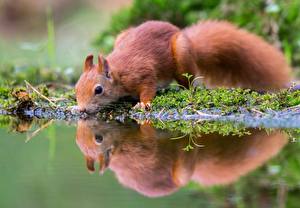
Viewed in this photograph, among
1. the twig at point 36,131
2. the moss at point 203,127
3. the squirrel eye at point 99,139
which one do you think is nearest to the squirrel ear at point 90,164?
the squirrel eye at point 99,139

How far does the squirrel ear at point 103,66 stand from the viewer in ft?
21.7

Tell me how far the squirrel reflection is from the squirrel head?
0.77m

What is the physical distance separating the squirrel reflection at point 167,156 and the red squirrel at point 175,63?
1.02 meters

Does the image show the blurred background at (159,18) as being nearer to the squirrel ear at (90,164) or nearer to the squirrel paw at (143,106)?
the squirrel paw at (143,106)

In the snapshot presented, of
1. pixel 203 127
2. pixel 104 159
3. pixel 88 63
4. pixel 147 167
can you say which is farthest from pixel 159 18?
pixel 147 167

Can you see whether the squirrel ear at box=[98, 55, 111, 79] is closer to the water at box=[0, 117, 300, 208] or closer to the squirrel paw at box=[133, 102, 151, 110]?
the squirrel paw at box=[133, 102, 151, 110]

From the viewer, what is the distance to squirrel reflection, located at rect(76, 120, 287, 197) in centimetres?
389

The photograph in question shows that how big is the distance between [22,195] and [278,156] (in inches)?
61.2

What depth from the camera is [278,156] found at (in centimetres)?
447

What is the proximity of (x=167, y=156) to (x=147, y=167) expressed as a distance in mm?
306

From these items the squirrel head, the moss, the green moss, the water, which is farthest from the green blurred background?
the green moss

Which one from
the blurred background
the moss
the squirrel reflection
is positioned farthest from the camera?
the blurred background

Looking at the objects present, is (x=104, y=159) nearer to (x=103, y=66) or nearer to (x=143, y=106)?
(x=143, y=106)

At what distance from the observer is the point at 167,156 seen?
450 cm
